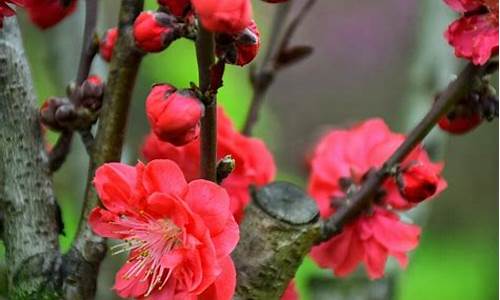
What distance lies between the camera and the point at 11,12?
98 centimetres

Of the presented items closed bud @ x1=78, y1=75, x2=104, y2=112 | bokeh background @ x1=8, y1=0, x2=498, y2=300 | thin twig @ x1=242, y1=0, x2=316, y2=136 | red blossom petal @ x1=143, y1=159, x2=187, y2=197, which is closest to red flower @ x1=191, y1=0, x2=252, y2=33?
red blossom petal @ x1=143, y1=159, x2=187, y2=197

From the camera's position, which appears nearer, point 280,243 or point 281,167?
point 280,243

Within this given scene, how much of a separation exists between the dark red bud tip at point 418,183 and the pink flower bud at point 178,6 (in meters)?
0.30

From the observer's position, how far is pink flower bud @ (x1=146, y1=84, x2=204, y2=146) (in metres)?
0.89

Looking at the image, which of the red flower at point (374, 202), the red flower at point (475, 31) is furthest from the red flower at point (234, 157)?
the red flower at point (475, 31)

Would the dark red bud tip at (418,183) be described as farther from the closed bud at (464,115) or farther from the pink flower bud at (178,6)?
the pink flower bud at (178,6)

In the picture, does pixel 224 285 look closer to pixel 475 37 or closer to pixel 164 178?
pixel 164 178

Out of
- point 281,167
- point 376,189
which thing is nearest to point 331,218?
point 376,189

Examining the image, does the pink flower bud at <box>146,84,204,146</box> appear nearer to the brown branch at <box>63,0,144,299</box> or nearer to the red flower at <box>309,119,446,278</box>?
the brown branch at <box>63,0,144,299</box>

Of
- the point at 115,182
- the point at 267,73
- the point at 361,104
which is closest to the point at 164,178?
the point at 115,182

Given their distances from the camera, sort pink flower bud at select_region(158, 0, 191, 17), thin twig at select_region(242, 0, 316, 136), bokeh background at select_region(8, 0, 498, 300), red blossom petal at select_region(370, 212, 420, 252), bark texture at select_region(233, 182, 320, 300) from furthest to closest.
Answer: bokeh background at select_region(8, 0, 498, 300) → thin twig at select_region(242, 0, 316, 136) → red blossom petal at select_region(370, 212, 420, 252) → bark texture at select_region(233, 182, 320, 300) → pink flower bud at select_region(158, 0, 191, 17)

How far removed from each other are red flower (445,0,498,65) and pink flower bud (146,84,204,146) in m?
0.26

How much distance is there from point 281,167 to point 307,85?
1295 millimetres

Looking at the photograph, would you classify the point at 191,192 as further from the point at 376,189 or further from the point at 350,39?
the point at 350,39
